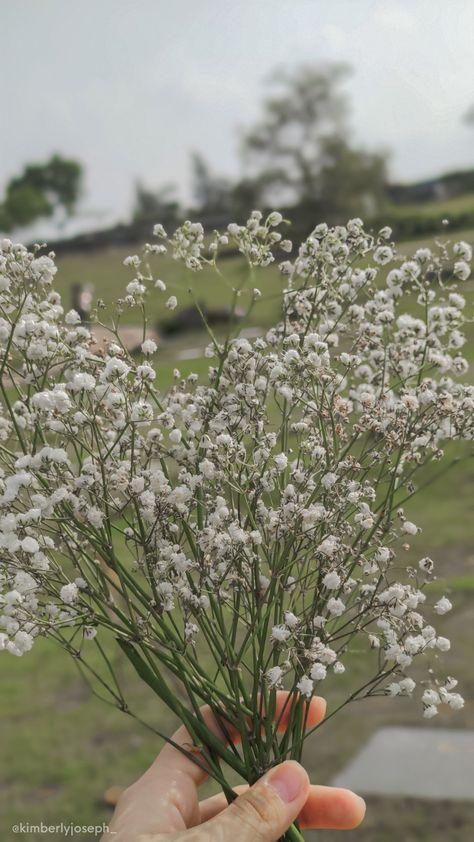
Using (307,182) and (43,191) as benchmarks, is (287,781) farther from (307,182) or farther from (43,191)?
(43,191)

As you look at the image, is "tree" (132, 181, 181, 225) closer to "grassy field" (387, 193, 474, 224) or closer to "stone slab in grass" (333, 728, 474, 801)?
"grassy field" (387, 193, 474, 224)

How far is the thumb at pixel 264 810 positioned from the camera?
1.64 meters

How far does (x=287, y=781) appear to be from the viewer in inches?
66.2

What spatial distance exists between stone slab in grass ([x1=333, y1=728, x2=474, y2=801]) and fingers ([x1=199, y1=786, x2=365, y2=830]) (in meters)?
1.99

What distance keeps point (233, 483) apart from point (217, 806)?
0.95 meters

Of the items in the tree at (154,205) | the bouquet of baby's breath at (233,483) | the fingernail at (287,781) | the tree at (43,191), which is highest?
the tree at (43,191)

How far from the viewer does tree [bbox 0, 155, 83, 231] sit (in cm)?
5341

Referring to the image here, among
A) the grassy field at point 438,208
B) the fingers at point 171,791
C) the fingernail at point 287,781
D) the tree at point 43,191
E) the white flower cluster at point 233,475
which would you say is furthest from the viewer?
the tree at point 43,191

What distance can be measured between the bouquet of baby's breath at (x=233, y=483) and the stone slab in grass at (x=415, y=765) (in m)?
2.37

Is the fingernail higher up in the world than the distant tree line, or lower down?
lower down

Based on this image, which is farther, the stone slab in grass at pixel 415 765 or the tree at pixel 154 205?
the tree at pixel 154 205

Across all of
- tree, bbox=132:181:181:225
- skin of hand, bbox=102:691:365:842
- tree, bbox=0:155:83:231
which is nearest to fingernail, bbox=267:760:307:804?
skin of hand, bbox=102:691:365:842

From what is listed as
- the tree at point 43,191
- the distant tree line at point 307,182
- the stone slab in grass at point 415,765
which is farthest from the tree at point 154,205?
the stone slab in grass at point 415,765

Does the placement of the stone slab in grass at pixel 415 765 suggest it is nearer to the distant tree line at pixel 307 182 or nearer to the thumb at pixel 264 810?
the thumb at pixel 264 810
